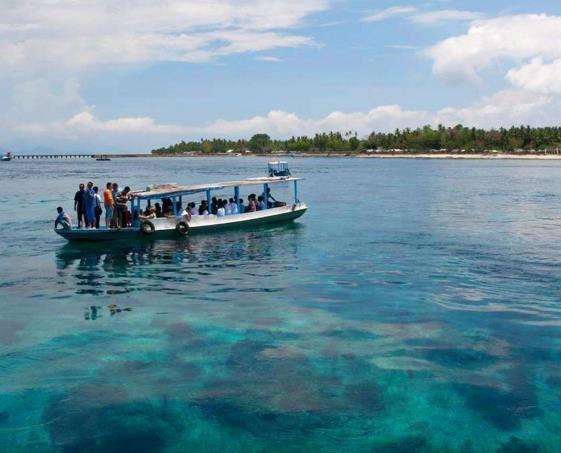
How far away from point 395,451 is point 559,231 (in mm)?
29989

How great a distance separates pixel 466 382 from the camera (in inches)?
531

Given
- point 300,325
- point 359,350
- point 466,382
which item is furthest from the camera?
point 300,325

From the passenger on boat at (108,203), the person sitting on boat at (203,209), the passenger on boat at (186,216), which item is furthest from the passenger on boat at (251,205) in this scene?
the passenger on boat at (108,203)

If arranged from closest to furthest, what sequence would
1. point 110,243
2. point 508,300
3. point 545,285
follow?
point 508,300 < point 545,285 < point 110,243

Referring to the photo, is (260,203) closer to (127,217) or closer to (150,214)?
(150,214)

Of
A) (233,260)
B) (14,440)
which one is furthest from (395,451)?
(233,260)

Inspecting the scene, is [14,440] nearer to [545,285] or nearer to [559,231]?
[545,285]

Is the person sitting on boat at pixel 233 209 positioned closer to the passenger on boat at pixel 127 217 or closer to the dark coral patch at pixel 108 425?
the passenger on boat at pixel 127 217

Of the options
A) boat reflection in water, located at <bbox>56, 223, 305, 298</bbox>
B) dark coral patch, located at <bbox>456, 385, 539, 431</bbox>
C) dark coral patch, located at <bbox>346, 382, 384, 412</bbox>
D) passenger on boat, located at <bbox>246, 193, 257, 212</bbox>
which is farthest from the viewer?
passenger on boat, located at <bbox>246, 193, 257, 212</bbox>

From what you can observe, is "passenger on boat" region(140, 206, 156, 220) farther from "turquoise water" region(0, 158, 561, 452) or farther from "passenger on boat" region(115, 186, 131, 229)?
"turquoise water" region(0, 158, 561, 452)

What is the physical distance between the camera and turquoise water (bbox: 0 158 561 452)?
11.5 meters

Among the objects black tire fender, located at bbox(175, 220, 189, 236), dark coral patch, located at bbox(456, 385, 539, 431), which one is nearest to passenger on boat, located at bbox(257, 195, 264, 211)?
black tire fender, located at bbox(175, 220, 189, 236)

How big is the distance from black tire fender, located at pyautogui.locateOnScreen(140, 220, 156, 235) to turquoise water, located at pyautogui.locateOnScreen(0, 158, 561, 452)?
0.96 metres

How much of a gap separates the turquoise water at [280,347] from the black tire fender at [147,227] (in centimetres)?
96
